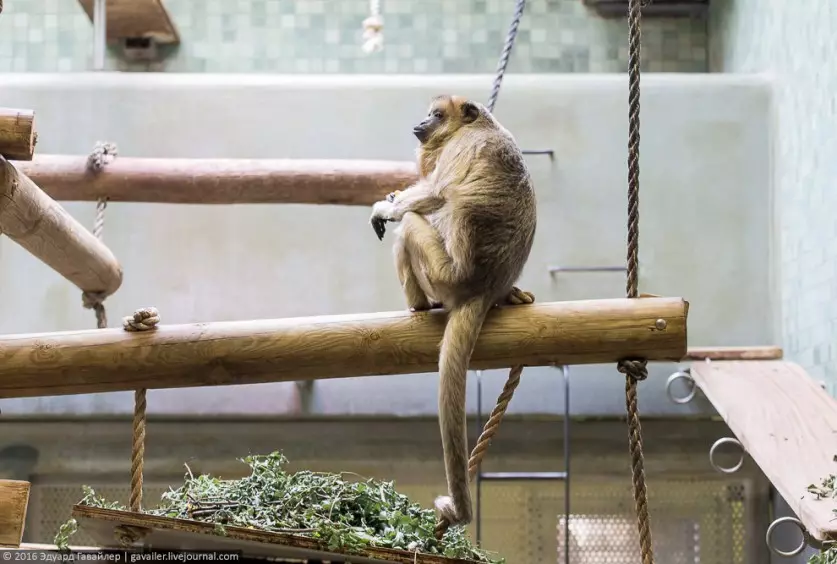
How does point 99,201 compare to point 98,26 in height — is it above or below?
below

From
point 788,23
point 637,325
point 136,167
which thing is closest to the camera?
point 637,325

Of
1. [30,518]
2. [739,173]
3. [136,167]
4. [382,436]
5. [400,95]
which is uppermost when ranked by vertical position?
[400,95]

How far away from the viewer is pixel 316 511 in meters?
2.75

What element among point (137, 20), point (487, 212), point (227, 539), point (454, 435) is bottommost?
point (227, 539)

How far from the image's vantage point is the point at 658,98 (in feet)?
18.2

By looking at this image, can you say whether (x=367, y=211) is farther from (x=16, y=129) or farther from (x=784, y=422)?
(x=16, y=129)

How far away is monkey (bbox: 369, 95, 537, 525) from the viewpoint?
2.63m

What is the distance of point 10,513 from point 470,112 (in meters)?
2.01

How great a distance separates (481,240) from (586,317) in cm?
40

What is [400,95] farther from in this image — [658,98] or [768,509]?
[768,509]

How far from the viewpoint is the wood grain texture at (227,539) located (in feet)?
8.10

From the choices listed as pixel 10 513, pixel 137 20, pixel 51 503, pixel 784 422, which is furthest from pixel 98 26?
pixel 784 422

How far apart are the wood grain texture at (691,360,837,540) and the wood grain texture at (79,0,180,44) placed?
398cm

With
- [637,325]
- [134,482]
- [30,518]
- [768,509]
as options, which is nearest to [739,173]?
[768,509]
